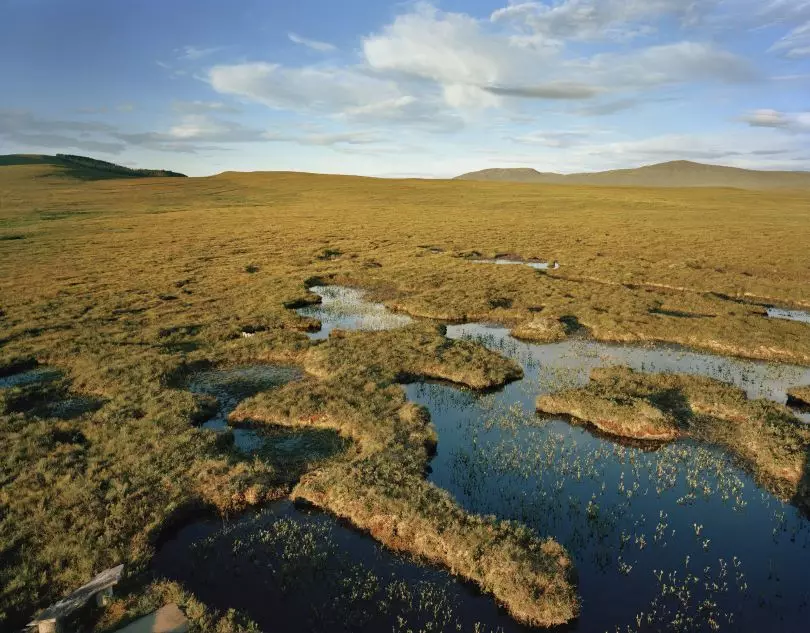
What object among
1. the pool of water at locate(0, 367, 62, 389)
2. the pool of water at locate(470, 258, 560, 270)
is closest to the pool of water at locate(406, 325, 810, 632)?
the pool of water at locate(0, 367, 62, 389)

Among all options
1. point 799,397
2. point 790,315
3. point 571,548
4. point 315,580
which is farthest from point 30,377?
point 790,315

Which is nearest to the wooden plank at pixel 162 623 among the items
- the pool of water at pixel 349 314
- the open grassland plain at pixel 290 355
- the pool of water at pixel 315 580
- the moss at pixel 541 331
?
the open grassland plain at pixel 290 355

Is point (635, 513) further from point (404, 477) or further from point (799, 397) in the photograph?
point (799, 397)

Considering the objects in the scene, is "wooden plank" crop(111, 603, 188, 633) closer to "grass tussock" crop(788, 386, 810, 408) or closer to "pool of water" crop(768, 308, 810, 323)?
"grass tussock" crop(788, 386, 810, 408)

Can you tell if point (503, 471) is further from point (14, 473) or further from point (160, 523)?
point (14, 473)

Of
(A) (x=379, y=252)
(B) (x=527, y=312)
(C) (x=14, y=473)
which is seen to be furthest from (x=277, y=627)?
(A) (x=379, y=252)

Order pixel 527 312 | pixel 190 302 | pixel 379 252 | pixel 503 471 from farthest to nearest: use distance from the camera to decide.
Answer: pixel 379 252, pixel 190 302, pixel 527 312, pixel 503 471

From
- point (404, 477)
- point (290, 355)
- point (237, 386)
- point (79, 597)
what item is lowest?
point (237, 386)
